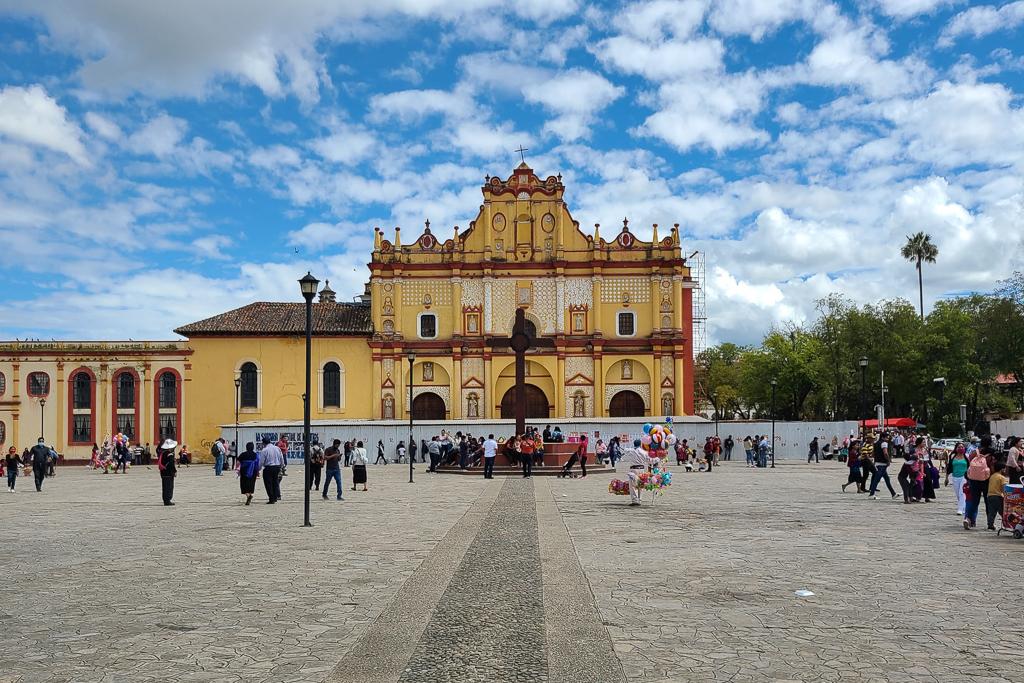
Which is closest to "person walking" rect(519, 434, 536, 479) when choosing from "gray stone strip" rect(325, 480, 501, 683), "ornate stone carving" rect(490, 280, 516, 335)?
"gray stone strip" rect(325, 480, 501, 683)

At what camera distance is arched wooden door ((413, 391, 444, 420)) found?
53938 millimetres

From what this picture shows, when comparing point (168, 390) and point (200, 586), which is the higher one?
point (168, 390)

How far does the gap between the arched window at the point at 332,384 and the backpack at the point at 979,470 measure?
42.6 metres

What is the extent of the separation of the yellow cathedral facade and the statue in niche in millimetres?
82

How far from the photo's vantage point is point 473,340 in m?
54.0

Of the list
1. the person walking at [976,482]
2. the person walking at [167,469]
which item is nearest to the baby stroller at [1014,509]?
the person walking at [976,482]

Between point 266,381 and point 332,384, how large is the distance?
12.3 ft

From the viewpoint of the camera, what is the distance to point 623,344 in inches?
2132

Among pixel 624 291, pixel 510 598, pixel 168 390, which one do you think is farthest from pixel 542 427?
pixel 510 598

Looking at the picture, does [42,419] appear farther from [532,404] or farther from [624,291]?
[624,291]

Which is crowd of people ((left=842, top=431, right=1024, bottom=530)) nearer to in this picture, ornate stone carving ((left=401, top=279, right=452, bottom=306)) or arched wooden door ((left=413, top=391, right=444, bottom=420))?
arched wooden door ((left=413, top=391, right=444, bottom=420))

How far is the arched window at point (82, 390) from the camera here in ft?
174

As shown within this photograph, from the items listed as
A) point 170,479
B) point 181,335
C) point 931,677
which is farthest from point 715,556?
point 181,335

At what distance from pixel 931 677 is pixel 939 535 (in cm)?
882
